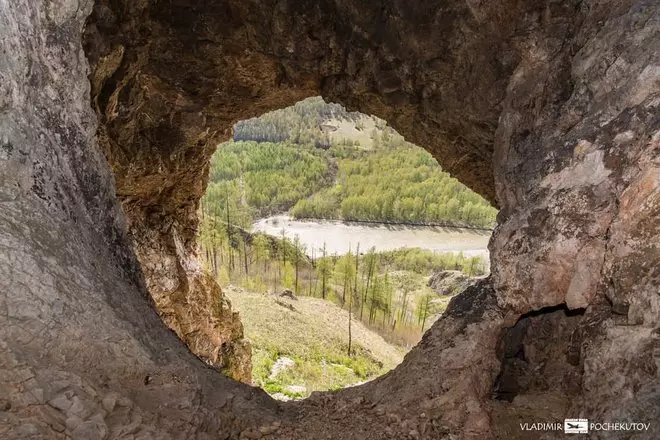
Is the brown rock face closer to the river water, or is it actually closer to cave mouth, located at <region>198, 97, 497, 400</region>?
cave mouth, located at <region>198, 97, 497, 400</region>

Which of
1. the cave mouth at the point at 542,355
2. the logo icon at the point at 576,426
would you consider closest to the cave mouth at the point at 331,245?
the cave mouth at the point at 542,355

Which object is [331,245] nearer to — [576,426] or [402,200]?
[402,200]

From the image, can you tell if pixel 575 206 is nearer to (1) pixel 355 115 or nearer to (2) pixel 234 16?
(2) pixel 234 16

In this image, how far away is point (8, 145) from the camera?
5867mm

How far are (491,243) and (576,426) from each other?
2.81 metres


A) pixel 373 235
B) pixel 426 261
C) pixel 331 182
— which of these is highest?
pixel 331 182

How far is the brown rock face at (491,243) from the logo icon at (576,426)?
0.14 metres

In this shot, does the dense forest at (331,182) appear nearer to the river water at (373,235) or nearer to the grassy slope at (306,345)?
the river water at (373,235)

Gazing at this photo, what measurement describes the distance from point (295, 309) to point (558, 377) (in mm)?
35289

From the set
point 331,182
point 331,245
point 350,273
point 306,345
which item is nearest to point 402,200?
point 331,245

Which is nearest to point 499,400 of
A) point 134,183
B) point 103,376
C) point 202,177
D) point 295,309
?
point 103,376

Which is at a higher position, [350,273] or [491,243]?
[491,243]

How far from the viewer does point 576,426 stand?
221 inches

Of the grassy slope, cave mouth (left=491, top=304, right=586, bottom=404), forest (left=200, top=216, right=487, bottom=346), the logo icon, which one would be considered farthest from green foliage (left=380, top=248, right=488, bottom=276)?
the logo icon
